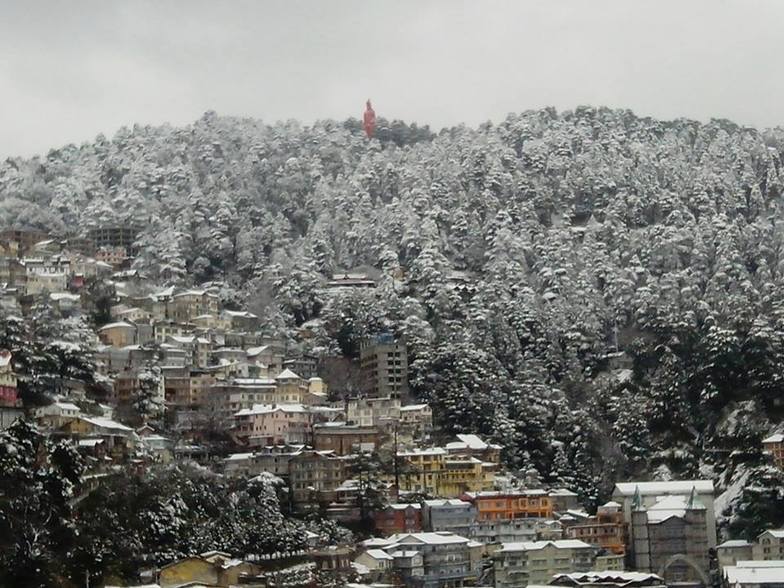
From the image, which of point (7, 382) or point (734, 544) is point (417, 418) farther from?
point (7, 382)

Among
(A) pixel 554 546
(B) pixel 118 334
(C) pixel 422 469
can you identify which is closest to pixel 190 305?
(B) pixel 118 334

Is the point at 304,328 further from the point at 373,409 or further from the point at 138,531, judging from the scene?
the point at 138,531

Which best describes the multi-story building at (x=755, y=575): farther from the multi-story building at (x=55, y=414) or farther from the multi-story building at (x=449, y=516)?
the multi-story building at (x=55, y=414)

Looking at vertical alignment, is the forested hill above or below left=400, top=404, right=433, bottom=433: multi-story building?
above

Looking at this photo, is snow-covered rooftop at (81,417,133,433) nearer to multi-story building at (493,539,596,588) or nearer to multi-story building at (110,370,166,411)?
multi-story building at (110,370,166,411)

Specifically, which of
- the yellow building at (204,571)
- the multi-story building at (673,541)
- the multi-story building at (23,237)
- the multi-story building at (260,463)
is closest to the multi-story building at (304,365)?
the multi-story building at (260,463)

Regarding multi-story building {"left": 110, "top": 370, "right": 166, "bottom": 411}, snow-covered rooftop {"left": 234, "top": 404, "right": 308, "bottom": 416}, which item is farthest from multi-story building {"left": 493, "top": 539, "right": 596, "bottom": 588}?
multi-story building {"left": 110, "top": 370, "right": 166, "bottom": 411}
